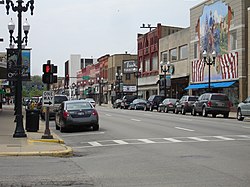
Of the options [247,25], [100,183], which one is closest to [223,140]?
[100,183]

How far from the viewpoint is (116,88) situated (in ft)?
325

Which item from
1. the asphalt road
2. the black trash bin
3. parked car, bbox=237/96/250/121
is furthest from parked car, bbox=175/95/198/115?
the black trash bin

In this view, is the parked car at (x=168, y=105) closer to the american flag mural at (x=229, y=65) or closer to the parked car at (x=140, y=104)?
the american flag mural at (x=229, y=65)

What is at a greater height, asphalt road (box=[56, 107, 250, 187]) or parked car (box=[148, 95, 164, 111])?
parked car (box=[148, 95, 164, 111])

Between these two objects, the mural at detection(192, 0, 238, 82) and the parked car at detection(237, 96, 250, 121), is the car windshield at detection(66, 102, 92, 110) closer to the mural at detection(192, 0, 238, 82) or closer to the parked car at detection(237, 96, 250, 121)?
the parked car at detection(237, 96, 250, 121)

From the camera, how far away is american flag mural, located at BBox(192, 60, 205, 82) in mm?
56503

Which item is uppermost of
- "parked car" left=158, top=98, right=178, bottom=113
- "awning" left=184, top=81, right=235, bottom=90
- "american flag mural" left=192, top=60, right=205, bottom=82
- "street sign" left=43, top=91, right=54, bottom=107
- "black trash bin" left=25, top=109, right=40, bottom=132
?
"american flag mural" left=192, top=60, right=205, bottom=82

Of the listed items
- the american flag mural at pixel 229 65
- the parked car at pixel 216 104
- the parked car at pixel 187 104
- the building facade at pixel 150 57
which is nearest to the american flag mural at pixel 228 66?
the american flag mural at pixel 229 65

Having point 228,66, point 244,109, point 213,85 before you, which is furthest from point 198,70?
point 244,109

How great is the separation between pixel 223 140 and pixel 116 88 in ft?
266

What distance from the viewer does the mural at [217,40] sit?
49906mm

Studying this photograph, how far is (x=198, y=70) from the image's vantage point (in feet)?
189

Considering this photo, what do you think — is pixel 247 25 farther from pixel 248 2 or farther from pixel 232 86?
pixel 232 86

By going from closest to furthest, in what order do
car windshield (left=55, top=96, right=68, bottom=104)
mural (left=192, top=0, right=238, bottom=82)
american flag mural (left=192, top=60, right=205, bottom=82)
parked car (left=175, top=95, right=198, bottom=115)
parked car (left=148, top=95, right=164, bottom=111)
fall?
car windshield (left=55, top=96, right=68, bottom=104)
parked car (left=175, top=95, right=198, bottom=115)
mural (left=192, top=0, right=238, bottom=82)
parked car (left=148, top=95, right=164, bottom=111)
american flag mural (left=192, top=60, right=205, bottom=82)
